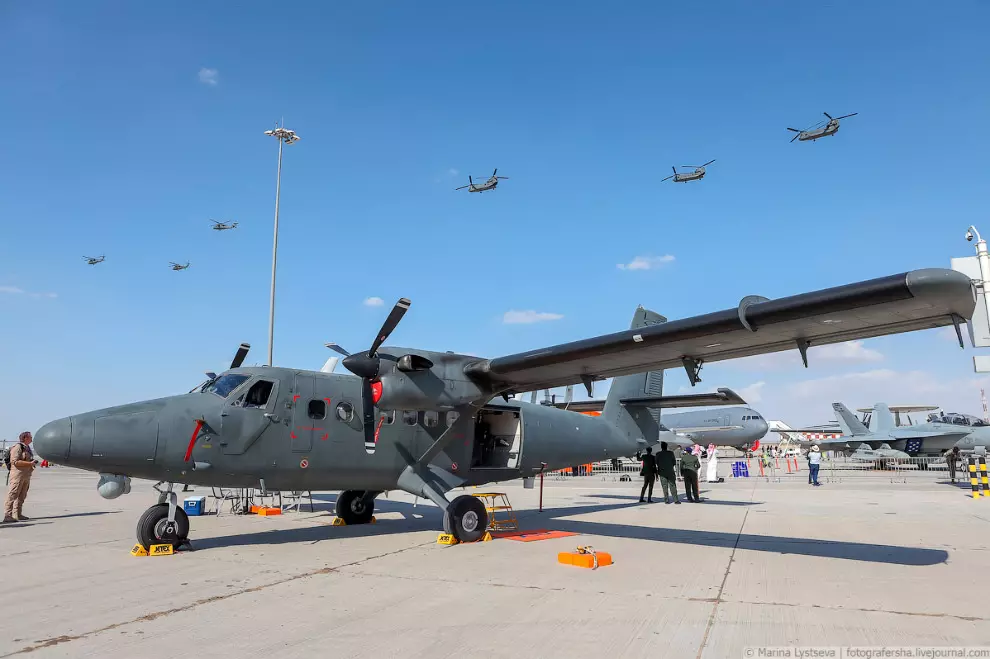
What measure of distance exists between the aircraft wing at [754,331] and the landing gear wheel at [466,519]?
7.18 feet

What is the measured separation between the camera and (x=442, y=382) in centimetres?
1074

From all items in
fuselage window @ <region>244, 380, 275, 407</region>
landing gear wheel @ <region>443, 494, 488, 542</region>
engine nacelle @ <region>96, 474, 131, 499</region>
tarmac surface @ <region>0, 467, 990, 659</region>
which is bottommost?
tarmac surface @ <region>0, 467, 990, 659</region>

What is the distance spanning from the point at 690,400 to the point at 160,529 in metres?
11.6

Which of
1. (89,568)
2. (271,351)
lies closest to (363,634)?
(89,568)

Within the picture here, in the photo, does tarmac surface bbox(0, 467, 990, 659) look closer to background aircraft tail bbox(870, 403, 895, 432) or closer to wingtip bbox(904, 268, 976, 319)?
wingtip bbox(904, 268, 976, 319)

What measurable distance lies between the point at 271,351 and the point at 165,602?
16795mm

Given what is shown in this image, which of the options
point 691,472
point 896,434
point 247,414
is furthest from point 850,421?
point 247,414

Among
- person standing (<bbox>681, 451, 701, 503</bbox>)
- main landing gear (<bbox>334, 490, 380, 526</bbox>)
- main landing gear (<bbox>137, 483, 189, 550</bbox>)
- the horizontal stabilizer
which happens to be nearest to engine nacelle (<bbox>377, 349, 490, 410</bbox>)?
main landing gear (<bbox>137, 483, 189, 550</bbox>)

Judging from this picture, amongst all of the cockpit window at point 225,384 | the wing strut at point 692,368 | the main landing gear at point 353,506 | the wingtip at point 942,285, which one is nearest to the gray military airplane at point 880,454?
the wing strut at point 692,368

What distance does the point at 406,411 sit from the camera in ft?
36.8

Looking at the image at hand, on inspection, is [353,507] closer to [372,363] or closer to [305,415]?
[305,415]

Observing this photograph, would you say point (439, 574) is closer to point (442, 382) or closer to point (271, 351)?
point (442, 382)

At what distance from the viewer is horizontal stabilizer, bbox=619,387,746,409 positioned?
41.3 feet

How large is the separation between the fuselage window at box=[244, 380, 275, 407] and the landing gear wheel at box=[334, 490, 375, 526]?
379 centimetres
